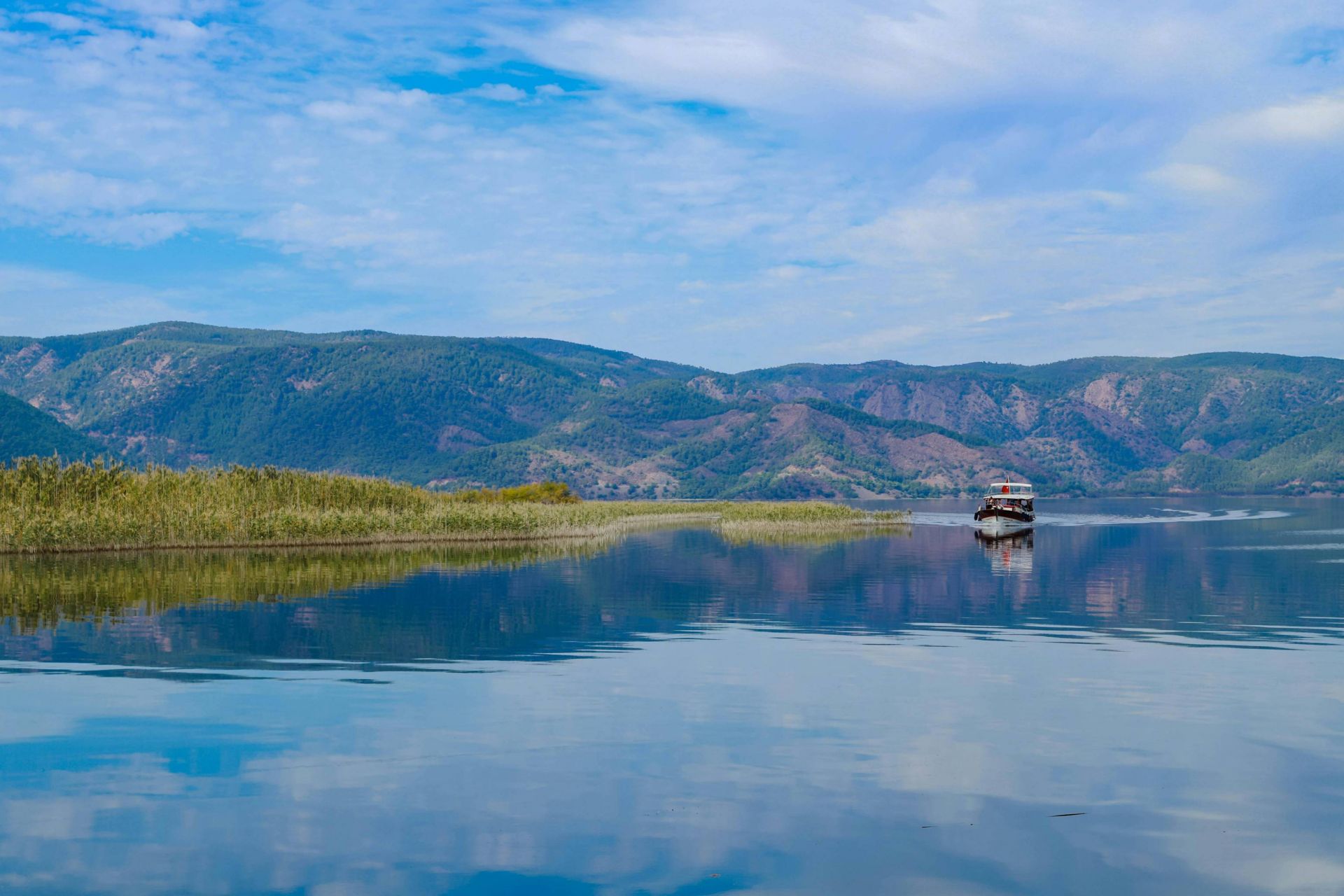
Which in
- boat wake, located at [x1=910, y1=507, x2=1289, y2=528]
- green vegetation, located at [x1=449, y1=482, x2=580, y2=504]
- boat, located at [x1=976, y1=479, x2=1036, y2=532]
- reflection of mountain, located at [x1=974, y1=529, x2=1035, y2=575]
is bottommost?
boat wake, located at [x1=910, y1=507, x2=1289, y2=528]

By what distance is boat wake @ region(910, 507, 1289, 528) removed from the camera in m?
130

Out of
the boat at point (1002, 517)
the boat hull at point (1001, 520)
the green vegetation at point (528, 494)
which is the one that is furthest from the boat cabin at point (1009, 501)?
the green vegetation at point (528, 494)

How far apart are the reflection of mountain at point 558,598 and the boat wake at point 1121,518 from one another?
2370 inches

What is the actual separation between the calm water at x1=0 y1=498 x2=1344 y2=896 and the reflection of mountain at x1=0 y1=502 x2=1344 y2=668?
0.32 metres

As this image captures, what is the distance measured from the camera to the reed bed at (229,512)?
59375mm

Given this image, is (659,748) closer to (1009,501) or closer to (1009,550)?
(1009,550)

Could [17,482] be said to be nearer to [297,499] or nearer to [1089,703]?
[297,499]

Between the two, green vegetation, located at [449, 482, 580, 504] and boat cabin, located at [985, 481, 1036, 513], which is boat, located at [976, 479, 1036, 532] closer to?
boat cabin, located at [985, 481, 1036, 513]

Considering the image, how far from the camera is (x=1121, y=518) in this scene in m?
147

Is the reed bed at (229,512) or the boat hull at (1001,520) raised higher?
the reed bed at (229,512)

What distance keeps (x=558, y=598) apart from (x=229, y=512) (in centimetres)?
3211

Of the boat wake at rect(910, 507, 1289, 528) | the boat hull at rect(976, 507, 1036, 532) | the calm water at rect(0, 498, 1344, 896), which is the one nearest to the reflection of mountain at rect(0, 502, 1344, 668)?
the calm water at rect(0, 498, 1344, 896)

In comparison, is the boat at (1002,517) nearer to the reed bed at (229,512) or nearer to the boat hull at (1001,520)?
the boat hull at (1001,520)

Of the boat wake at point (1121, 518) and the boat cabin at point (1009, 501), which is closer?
the boat cabin at point (1009, 501)
